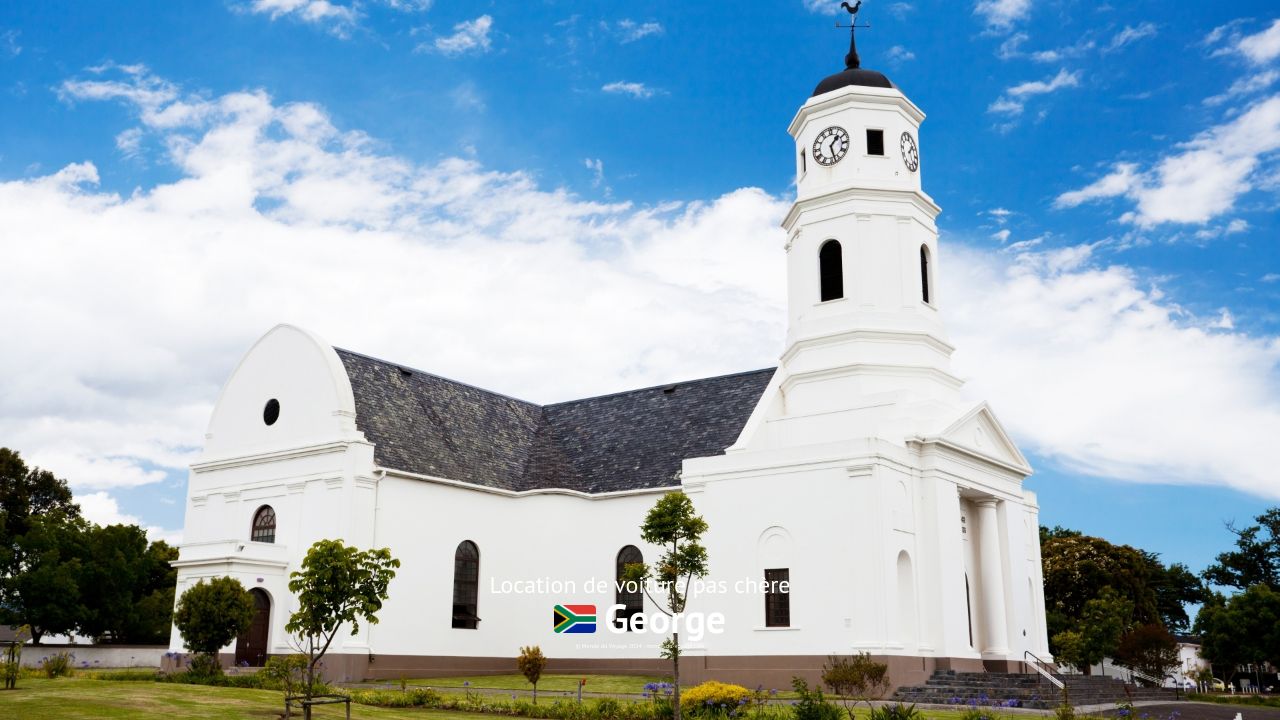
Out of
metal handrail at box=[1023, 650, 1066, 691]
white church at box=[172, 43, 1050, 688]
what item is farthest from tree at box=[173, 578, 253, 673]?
metal handrail at box=[1023, 650, 1066, 691]

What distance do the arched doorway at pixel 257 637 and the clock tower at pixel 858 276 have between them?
49.8 feet

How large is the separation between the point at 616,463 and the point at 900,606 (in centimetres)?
1272

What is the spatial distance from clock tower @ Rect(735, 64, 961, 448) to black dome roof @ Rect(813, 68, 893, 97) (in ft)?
0.15

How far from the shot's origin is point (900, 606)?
28375 millimetres

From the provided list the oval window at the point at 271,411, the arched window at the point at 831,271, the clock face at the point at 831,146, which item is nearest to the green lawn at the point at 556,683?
the oval window at the point at 271,411

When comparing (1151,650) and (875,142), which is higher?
(875,142)

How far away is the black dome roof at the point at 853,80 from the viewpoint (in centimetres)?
3403

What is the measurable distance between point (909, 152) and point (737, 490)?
1228cm

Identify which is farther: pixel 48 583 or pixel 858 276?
pixel 48 583

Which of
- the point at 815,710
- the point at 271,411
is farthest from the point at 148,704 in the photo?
the point at 271,411

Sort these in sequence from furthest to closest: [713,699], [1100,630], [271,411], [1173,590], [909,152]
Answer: [1173,590], [1100,630], [271,411], [909,152], [713,699]

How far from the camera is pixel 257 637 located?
32.5 metres

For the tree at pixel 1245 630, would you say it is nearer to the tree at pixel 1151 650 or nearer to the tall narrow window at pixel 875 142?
the tree at pixel 1151 650

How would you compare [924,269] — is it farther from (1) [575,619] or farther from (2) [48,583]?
(2) [48,583]
